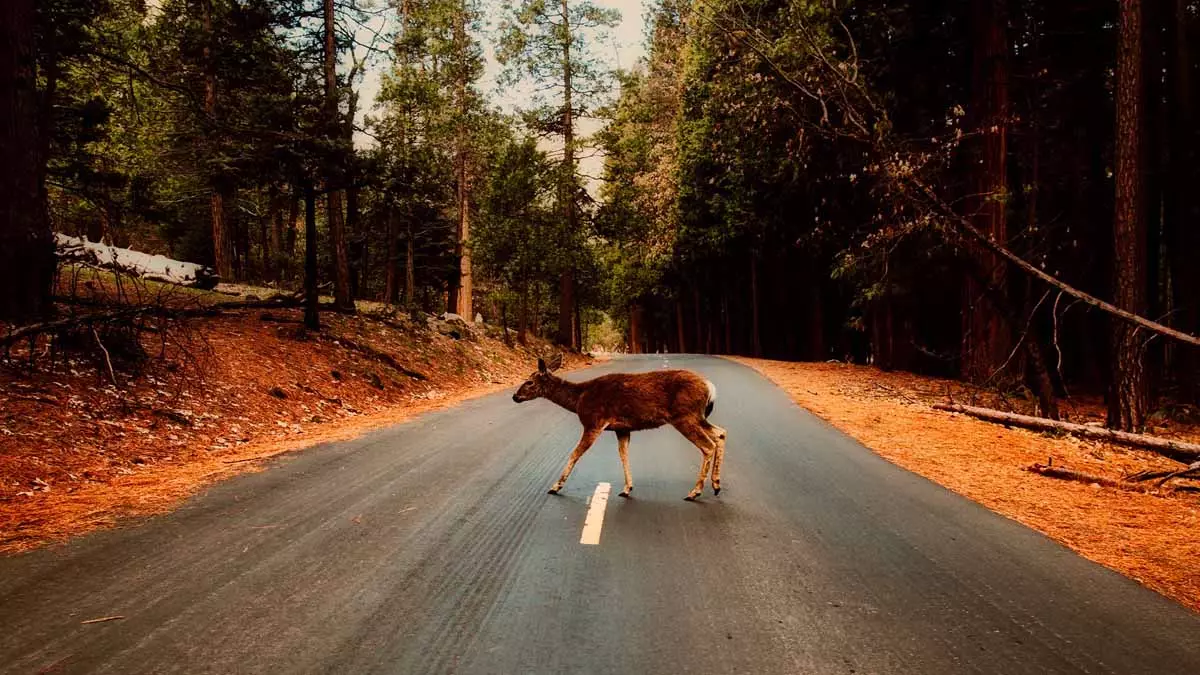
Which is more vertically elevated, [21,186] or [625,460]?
[21,186]

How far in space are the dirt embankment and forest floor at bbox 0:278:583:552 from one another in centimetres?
2

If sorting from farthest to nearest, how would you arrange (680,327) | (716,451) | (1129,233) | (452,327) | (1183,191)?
(680,327) < (452,327) < (1183,191) < (1129,233) < (716,451)

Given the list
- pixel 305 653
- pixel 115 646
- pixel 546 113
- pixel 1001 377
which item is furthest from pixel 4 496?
pixel 546 113

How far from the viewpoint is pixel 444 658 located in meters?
3.11

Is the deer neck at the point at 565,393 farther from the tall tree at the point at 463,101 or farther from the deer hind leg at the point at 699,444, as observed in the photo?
the tall tree at the point at 463,101

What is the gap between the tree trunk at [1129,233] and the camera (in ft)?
34.7

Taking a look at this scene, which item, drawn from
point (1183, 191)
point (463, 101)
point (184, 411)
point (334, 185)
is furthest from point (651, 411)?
point (463, 101)

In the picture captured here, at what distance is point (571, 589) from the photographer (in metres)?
3.93

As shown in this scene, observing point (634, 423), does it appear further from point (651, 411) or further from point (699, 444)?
point (699, 444)

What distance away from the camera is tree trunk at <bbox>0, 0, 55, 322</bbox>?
8688 mm

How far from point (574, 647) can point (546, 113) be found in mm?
29342

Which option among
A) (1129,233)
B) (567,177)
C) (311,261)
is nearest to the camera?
(1129,233)

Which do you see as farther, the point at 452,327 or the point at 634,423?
the point at 452,327

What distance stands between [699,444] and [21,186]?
10206 mm
